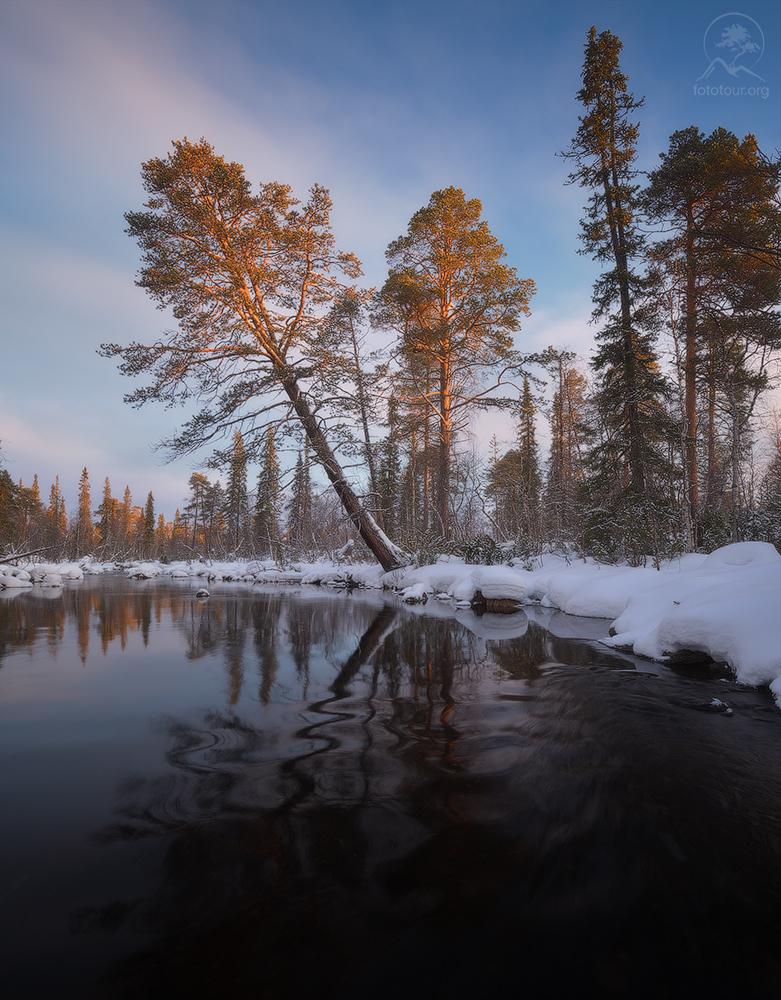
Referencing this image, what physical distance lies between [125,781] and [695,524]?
13.5 meters

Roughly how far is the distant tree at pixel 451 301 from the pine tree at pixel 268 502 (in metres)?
6.32

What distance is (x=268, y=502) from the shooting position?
1502 centimetres

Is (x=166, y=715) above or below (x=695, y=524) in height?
below

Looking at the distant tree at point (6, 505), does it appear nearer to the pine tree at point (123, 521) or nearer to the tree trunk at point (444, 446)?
the tree trunk at point (444, 446)

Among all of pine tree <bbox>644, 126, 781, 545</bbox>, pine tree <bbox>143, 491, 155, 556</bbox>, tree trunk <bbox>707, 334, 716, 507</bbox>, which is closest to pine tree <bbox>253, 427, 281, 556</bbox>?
pine tree <bbox>644, 126, 781, 545</bbox>

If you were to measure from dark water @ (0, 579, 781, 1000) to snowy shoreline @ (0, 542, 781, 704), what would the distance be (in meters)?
0.54

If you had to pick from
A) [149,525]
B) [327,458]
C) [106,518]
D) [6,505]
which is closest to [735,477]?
[327,458]

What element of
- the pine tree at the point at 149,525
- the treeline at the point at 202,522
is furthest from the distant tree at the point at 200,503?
the pine tree at the point at 149,525

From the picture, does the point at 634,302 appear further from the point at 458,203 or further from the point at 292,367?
the point at 292,367

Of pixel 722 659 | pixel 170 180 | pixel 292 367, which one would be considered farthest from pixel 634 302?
pixel 170 180

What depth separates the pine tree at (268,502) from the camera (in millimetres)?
11886

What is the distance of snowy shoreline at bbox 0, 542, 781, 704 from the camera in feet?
13.5

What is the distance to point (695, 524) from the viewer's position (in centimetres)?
1180

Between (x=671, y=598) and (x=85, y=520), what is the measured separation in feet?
249
